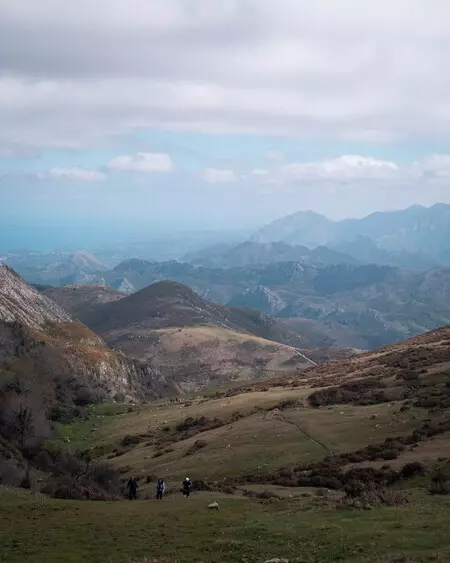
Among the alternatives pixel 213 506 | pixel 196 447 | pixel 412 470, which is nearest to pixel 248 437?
pixel 196 447

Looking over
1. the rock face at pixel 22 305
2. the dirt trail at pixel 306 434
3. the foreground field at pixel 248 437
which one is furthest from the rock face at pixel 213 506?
the rock face at pixel 22 305

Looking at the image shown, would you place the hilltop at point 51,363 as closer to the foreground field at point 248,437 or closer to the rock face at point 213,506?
the foreground field at point 248,437

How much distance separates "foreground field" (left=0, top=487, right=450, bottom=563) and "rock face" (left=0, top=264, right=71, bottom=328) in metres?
96.6

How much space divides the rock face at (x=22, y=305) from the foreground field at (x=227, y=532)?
3802 inches

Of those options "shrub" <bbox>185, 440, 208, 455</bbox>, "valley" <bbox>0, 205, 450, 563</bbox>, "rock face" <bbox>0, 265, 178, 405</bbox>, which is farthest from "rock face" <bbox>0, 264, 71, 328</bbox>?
"shrub" <bbox>185, 440, 208, 455</bbox>

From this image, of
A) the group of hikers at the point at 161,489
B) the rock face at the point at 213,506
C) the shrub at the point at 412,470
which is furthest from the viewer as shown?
the group of hikers at the point at 161,489

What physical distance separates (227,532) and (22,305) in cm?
12930

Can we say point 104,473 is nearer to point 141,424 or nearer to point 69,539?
point 69,539

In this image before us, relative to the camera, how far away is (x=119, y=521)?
1086 inches

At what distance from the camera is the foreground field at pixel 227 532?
21.1 meters

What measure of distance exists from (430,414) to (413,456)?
9.67 m

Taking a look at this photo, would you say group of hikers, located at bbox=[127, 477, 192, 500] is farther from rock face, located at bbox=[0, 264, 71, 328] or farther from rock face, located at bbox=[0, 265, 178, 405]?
rock face, located at bbox=[0, 264, 71, 328]

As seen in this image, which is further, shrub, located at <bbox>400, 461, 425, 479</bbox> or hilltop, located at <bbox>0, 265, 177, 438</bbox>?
hilltop, located at <bbox>0, 265, 177, 438</bbox>

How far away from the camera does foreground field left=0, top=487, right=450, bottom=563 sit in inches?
832
